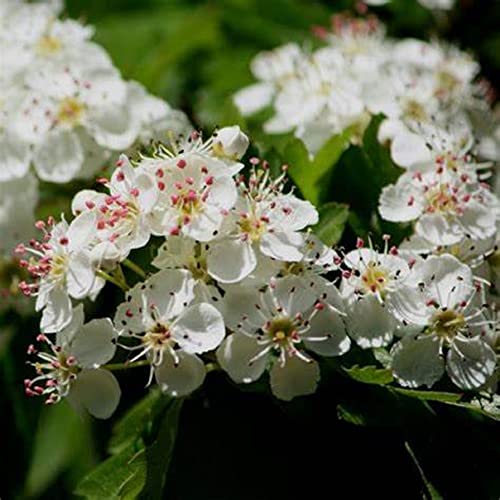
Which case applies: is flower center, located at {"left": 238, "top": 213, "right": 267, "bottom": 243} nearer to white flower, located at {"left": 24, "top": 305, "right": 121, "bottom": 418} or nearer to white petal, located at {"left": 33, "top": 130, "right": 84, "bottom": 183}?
white flower, located at {"left": 24, "top": 305, "right": 121, "bottom": 418}

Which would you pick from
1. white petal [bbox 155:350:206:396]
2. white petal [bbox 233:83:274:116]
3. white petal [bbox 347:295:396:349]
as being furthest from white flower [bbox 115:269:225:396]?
white petal [bbox 233:83:274:116]

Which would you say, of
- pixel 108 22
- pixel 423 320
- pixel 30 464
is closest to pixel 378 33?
pixel 108 22

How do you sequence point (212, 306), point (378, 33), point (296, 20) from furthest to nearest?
point (296, 20) < point (378, 33) < point (212, 306)

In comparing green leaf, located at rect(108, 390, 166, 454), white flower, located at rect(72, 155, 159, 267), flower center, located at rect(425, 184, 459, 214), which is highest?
white flower, located at rect(72, 155, 159, 267)

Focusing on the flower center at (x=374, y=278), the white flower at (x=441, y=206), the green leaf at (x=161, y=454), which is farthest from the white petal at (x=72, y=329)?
the white flower at (x=441, y=206)

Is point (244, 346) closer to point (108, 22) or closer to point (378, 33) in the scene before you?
point (378, 33)

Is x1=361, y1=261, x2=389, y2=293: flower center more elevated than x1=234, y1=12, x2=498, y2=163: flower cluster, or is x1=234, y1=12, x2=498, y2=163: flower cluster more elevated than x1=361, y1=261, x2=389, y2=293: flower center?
x1=361, y1=261, x2=389, y2=293: flower center

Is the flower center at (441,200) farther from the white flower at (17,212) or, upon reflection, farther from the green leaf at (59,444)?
the green leaf at (59,444)
